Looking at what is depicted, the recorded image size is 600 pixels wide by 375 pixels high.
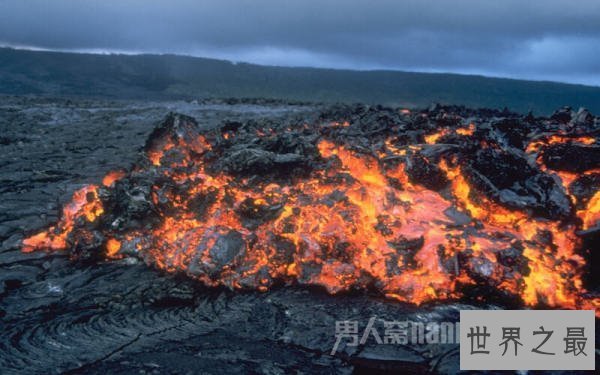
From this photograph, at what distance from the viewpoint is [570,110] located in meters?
10.8

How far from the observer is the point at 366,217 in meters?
6.08

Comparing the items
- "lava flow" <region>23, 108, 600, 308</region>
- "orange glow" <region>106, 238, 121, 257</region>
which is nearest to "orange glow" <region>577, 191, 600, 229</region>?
"lava flow" <region>23, 108, 600, 308</region>

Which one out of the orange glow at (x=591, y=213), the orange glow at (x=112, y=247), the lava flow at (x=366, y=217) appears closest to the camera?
the lava flow at (x=366, y=217)

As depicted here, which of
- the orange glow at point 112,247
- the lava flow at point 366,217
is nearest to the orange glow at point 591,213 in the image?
the lava flow at point 366,217

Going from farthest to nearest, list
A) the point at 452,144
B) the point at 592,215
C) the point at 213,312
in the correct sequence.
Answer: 1. the point at 452,144
2. the point at 592,215
3. the point at 213,312

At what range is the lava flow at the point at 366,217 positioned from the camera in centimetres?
528

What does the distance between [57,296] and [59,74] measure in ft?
184

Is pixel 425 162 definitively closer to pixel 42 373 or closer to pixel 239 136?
pixel 239 136

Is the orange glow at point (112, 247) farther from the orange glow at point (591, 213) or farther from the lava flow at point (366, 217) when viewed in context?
the orange glow at point (591, 213)

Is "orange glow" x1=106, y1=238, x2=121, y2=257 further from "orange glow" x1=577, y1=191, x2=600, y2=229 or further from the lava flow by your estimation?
"orange glow" x1=577, y1=191, x2=600, y2=229

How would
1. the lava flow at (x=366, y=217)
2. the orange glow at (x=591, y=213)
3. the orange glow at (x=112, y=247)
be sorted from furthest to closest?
the orange glow at (x=112, y=247) < the orange glow at (x=591, y=213) < the lava flow at (x=366, y=217)

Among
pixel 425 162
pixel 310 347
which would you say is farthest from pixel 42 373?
pixel 425 162

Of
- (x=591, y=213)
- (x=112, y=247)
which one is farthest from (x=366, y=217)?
(x=112, y=247)

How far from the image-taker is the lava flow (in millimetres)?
5277
